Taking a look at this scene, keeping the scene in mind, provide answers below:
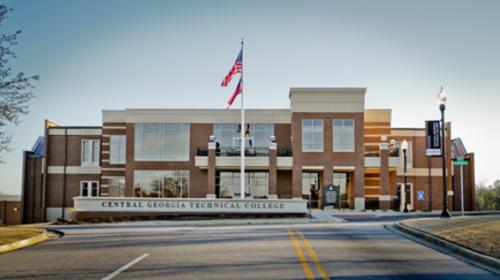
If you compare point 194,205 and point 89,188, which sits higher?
point 89,188

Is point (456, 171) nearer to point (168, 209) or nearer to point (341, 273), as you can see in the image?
point (168, 209)

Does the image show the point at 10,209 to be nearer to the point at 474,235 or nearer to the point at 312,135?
the point at 312,135

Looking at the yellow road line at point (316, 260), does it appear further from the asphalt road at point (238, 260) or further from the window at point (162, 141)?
the window at point (162, 141)

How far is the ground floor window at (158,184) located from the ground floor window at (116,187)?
8.91ft

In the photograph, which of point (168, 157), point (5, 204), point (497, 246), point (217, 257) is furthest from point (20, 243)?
point (5, 204)

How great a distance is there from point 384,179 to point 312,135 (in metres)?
6.58

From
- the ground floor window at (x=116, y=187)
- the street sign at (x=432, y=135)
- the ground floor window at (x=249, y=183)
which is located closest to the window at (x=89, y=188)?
the ground floor window at (x=116, y=187)

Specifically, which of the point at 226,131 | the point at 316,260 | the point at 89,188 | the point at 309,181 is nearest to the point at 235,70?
the point at 226,131

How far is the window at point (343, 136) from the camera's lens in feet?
144

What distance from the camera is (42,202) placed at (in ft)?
162

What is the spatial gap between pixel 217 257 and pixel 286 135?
35736 mm

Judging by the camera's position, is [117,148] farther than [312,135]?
Yes

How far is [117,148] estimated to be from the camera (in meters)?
49.1

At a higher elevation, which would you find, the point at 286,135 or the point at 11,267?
the point at 286,135
